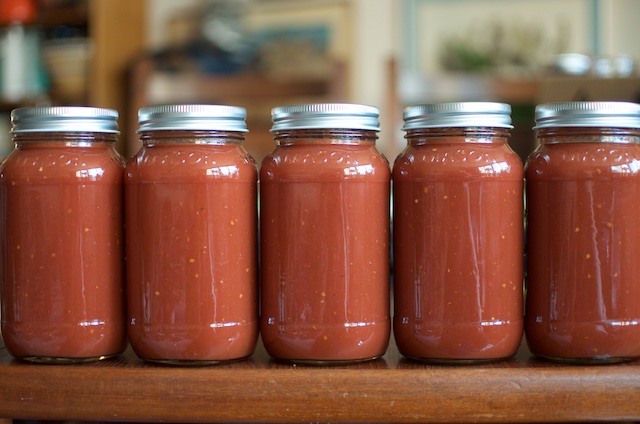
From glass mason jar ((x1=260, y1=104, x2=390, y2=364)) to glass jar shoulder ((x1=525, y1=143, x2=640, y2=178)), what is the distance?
16 centimetres

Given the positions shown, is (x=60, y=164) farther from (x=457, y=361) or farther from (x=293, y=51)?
(x=293, y=51)

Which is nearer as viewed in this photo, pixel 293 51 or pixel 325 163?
pixel 325 163

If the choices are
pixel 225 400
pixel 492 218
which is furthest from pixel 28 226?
pixel 492 218

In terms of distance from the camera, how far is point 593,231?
793 millimetres

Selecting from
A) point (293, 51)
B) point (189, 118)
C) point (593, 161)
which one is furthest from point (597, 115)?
point (293, 51)

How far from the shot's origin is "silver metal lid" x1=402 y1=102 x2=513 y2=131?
795mm

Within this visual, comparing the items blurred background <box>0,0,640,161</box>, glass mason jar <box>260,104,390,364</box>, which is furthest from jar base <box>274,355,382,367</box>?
blurred background <box>0,0,640,161</box>

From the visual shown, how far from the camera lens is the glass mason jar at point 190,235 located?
31.0 inches

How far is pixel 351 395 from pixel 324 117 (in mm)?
258

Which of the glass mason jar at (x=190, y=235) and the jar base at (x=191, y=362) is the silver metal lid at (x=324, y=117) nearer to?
the glass mason jar at (x=190, y=235)

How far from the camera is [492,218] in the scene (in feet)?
2.61

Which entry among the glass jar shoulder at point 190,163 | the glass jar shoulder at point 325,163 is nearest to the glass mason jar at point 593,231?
A: the glass jar shoulder at point 325,163

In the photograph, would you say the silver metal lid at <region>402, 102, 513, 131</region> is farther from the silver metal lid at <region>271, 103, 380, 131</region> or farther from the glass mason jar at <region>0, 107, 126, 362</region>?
the glass mason jar at <region>0, 107, 126, 362</region>

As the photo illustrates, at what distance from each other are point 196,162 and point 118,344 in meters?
0.20
